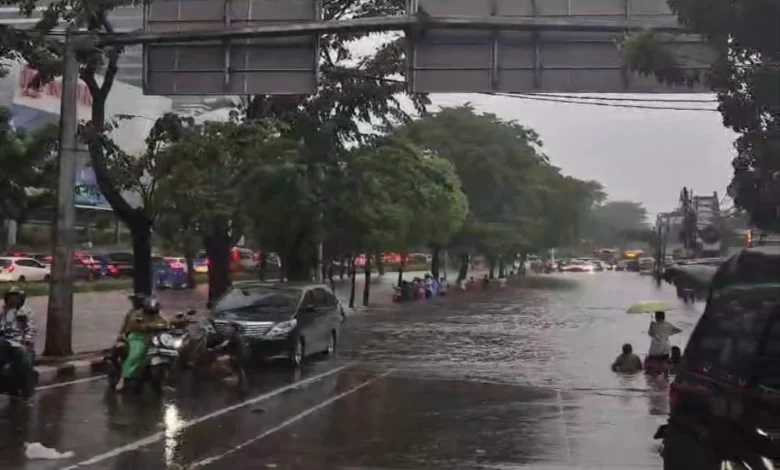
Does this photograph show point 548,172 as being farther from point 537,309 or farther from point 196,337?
point 196,337

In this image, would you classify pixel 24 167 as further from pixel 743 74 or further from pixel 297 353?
pixel 743 74

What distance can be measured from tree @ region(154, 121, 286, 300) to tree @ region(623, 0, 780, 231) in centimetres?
1141

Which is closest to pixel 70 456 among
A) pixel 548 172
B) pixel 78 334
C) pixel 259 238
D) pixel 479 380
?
pixel 479 380

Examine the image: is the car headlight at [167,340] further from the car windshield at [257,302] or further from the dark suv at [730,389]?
the dark suv at [730,389]

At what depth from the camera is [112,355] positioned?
54.2ft

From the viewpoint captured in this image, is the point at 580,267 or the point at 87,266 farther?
the point at 580,267

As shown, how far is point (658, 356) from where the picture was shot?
20609 mm

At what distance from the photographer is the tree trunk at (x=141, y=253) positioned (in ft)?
77.8

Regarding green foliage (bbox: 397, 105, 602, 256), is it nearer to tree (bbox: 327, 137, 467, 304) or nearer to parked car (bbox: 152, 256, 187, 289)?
parked car (bbox: 152, 256, 187, 289)

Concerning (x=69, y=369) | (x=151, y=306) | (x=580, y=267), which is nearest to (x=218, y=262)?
(x=69, y=369)

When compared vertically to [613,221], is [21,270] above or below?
below

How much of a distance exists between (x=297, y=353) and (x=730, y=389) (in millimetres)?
14308

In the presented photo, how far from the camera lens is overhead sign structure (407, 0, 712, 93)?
16.9 m

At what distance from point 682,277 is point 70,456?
4278 centimetres
